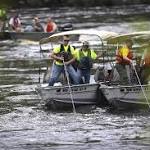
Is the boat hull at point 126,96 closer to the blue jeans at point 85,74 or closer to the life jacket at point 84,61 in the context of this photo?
the blue jeans at point 85,74

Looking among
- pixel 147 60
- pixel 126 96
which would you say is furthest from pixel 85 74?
pixel 147 60

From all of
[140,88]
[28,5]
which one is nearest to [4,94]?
[140,88]

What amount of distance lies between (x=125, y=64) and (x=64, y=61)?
6.82ft

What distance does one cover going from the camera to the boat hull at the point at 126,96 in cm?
2188

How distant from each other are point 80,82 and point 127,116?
104 inches

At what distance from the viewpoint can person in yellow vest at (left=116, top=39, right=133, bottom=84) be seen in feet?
73.2

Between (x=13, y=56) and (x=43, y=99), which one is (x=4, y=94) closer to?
(x=43, y=99)

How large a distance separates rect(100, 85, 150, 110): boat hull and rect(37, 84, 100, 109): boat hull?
2.05 feet

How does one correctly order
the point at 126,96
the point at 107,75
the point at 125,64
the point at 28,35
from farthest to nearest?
the point at 28,35, the point at 107,75, the point at 125,64, the point at 126,96

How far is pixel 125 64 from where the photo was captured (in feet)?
73.5

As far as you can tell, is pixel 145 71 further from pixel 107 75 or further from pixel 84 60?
pixel 84 60

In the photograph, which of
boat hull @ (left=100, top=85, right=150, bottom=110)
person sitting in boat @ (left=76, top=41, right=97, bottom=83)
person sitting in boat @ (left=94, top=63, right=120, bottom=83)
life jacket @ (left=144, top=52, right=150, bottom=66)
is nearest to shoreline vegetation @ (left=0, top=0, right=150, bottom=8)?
person sitting in boat @ (left=94, top=63, right=120, bottom=83)

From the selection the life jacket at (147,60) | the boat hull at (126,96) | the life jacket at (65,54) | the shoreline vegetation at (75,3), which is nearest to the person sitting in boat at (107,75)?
the boat hull at (126,96)

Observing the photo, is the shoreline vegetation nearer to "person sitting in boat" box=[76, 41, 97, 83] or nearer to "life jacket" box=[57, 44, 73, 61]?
"person sitting in boat" box=[76, 41, 97, 83]
